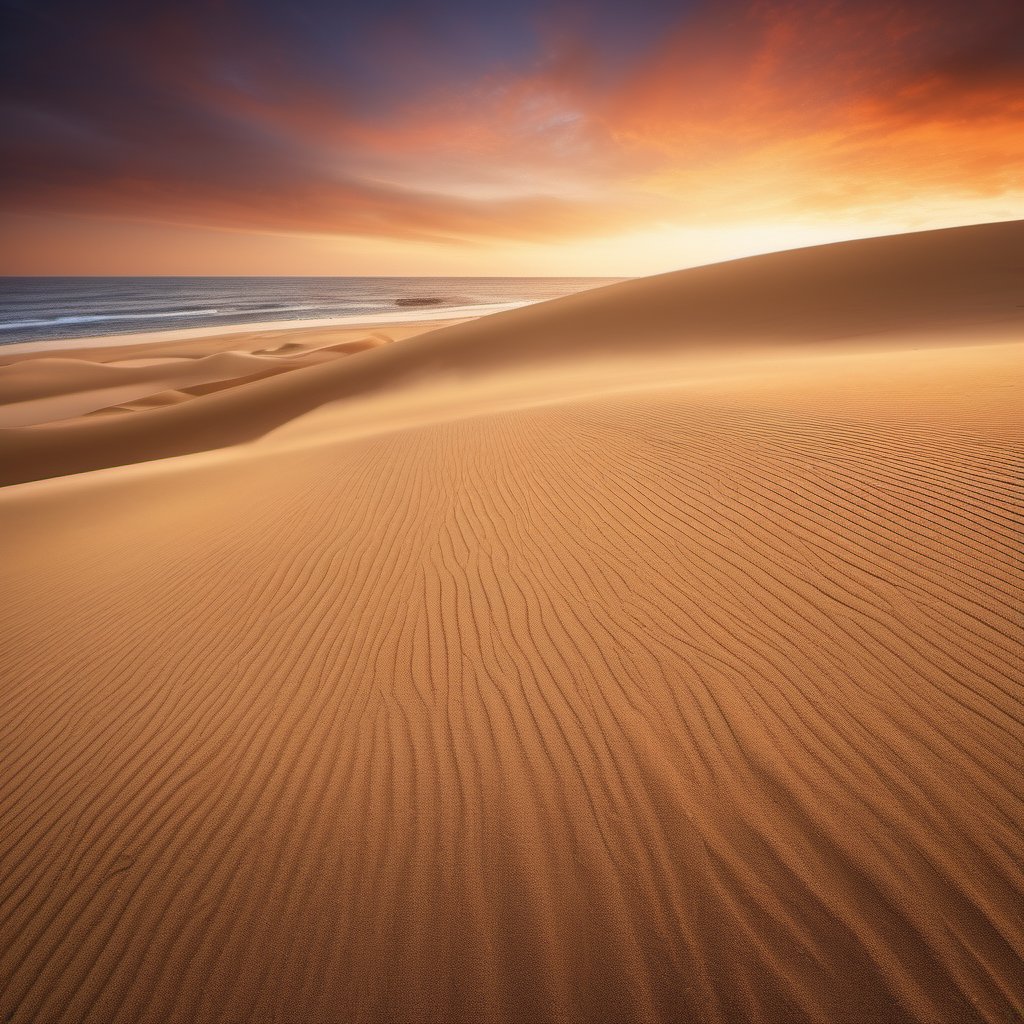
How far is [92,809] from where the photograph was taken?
2.76 meters

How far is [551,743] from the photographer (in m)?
2.75

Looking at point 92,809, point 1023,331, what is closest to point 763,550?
point 92,809

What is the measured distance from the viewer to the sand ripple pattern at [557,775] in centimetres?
189

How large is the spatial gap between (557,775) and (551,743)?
20 cm

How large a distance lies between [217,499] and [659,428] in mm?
6290

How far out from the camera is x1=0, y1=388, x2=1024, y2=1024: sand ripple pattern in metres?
1.89

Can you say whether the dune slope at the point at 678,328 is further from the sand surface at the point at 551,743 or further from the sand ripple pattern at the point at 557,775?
the sand ripple pattern at the point at 557,775

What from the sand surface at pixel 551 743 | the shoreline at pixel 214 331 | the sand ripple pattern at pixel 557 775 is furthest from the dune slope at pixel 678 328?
the shoreline at pixel 214 331

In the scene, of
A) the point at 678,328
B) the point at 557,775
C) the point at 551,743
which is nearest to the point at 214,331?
the point at 678,328

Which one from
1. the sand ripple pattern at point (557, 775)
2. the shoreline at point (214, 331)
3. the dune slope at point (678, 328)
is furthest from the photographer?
the shoreline at point (214, 331)

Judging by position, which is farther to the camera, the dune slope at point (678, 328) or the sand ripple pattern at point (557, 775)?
the dune slope at point (678, 328)

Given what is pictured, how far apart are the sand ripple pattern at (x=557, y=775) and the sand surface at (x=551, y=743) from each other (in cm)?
1

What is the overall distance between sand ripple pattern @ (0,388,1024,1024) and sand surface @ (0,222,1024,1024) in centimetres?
1

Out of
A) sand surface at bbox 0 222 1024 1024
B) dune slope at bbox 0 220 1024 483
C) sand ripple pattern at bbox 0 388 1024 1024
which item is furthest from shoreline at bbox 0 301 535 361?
sand ripple pattern at bbox 0 388 1024 1024
